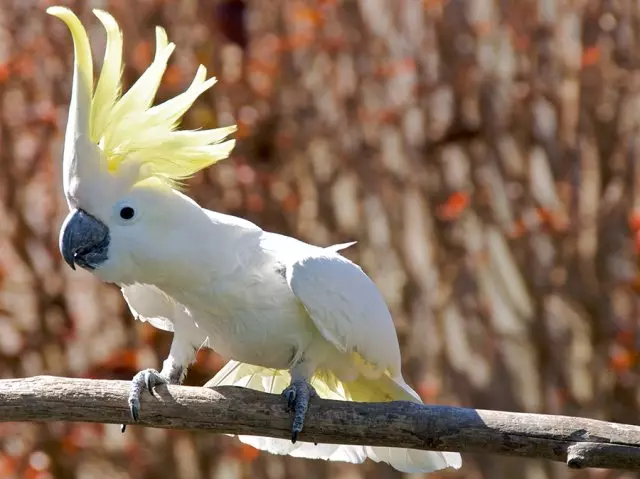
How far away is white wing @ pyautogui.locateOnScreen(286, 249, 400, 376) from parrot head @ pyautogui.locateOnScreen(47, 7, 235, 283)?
324 mm

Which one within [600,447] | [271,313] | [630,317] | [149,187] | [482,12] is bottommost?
[630,317]

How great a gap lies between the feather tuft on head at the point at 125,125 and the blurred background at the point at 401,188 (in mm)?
1453

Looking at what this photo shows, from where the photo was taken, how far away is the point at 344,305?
2.24 meters

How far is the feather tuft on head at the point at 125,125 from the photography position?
79.0 inches

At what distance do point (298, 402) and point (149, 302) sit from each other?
19.6 inches

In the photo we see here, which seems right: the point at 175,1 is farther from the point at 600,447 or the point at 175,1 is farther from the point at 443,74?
the point at 600,447

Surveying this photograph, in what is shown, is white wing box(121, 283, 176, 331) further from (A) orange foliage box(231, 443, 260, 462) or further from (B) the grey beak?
(A) orange foliage box(231, 443, 260, 462)

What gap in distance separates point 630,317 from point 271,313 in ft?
6.35

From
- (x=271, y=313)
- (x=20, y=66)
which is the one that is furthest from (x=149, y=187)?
(x=20, y=66)

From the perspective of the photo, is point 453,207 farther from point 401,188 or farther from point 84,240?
point 84,240

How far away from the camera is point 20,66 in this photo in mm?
3570

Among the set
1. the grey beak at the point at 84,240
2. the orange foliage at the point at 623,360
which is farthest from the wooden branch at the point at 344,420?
the orange foliage at the point at 623,360

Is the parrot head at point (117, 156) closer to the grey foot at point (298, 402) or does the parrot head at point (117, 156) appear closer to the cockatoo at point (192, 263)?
the cockatoo at point (192, 263)

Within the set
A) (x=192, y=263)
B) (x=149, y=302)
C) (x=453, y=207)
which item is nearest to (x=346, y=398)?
(x=149, y=302)
